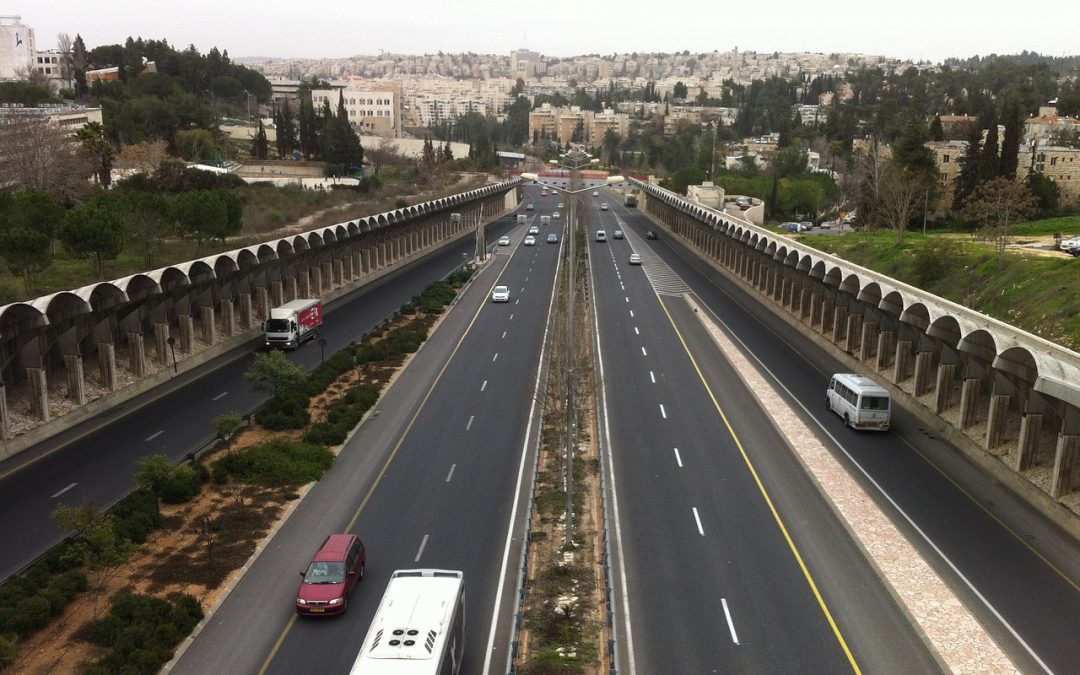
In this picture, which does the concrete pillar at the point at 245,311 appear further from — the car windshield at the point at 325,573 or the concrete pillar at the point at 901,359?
the concrete pillar at the point at 901,359

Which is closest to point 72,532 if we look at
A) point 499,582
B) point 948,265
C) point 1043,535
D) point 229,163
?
point 499,582

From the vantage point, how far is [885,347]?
141ft

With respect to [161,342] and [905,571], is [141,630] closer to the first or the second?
[905,571]

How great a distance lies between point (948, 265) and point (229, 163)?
102m

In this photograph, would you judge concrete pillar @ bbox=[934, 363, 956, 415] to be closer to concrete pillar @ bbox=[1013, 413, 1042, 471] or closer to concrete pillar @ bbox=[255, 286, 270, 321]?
concrete pillar @ bbox=[1013, 413, 1042, 471]

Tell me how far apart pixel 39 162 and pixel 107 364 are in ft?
166

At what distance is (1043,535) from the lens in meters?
25.5

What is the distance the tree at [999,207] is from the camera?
54.8 metres

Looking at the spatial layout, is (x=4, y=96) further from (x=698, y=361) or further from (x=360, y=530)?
(x=360, y=530)

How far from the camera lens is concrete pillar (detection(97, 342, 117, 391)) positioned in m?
37.1

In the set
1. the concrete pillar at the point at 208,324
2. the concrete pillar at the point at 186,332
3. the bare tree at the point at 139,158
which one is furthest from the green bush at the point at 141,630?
the bare tree at the point at 139,158

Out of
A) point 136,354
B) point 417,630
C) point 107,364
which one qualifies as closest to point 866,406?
point 417,630

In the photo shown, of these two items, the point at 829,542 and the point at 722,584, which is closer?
the point at 722,584

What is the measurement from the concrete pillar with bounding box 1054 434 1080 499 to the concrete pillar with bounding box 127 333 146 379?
34.8m
